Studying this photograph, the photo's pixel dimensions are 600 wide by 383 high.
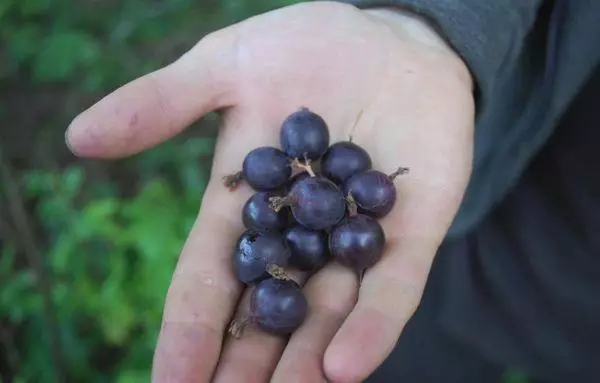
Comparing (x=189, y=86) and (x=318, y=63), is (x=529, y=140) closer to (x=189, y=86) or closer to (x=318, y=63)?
(x=318, y=63)

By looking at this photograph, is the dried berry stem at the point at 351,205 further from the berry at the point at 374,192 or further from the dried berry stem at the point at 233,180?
A: the dried berry stem at the point at 233,180

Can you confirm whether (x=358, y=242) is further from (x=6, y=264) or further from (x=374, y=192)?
(x=6, y=264)

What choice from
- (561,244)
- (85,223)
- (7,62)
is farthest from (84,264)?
(561,244)

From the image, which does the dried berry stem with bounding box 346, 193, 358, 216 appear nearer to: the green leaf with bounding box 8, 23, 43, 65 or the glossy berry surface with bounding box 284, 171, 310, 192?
the glossy berry surface with bounding box 284, 171, 310, 192

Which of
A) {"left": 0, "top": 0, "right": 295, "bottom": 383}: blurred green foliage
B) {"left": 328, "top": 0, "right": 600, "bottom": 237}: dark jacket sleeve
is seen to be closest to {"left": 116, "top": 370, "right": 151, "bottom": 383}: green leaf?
{"left": 0, "top": 0, "right": 295, "bottom": 383}: blurred green foliage

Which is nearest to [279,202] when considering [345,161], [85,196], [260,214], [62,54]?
[260,214]
